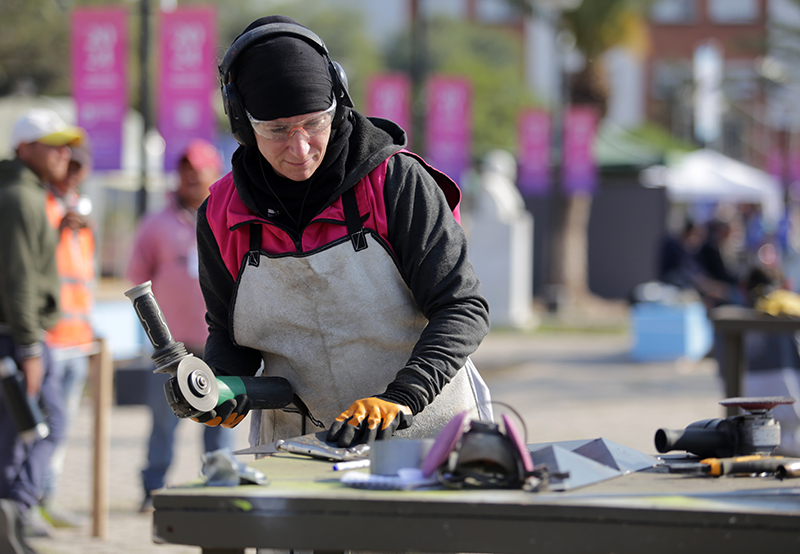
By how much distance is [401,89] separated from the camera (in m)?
16.8

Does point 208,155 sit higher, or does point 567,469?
point 208,155

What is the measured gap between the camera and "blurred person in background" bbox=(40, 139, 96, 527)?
5.20 m

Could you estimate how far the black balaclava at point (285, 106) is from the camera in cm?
226

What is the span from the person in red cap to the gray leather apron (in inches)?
116

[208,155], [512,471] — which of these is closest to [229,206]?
[512,471]

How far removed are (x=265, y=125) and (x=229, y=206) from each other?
280mm

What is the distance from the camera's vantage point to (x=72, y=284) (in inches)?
209

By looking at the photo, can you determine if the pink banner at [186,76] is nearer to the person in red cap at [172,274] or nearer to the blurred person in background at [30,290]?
the person in red cap at [172,274]

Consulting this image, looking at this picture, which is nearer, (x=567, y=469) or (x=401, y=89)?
(x=567, y=469)

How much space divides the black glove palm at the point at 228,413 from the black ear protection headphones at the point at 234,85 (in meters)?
0.63

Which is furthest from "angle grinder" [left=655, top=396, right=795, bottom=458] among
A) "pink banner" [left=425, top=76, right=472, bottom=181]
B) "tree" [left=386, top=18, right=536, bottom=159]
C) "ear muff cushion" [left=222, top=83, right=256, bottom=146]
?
"tree" [left=386, top=18, right=536, bottom=159]

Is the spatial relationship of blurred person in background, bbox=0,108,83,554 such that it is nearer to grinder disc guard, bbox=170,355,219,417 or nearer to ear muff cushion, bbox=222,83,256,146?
ear muff cushion, bbox=222,83,256,146

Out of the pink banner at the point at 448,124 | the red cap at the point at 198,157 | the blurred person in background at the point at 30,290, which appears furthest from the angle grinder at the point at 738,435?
the pink banner at the point at 448,124

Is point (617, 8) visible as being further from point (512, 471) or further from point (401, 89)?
point (512, 471)
